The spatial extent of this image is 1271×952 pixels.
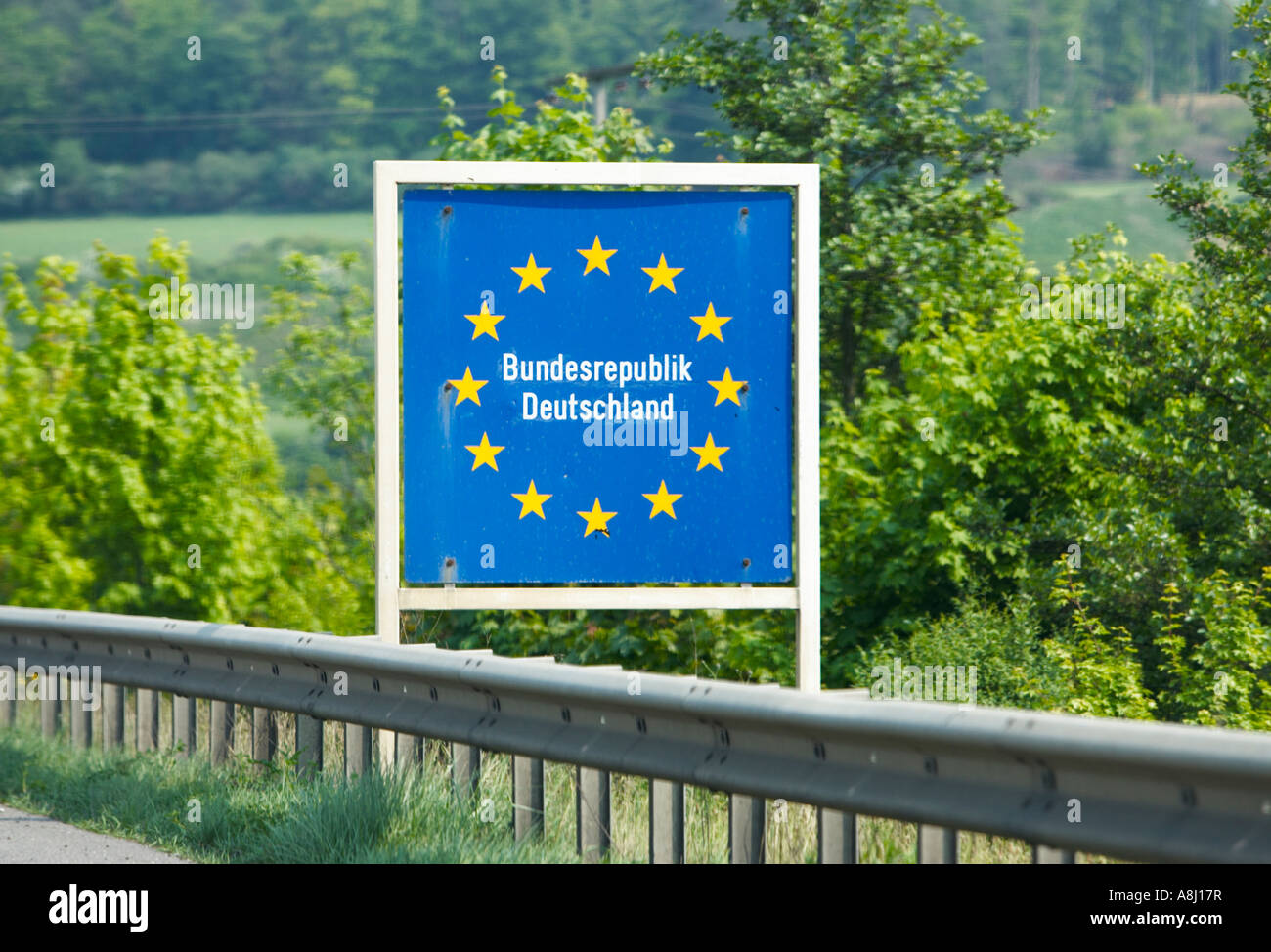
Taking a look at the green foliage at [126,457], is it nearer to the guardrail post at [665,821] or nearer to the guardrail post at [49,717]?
the guardrail post at [49,717]

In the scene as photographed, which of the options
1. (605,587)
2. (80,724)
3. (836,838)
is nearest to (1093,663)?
(605,587)

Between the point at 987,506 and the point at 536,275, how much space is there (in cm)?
396

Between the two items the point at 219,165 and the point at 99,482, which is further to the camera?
the point at 219,165

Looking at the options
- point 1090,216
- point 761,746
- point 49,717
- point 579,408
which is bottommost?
point 49,717

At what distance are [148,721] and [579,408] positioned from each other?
2.48 metres

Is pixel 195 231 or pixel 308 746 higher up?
pixel 195 231

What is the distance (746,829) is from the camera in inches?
194

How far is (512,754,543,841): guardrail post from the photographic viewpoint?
5473 millimetres

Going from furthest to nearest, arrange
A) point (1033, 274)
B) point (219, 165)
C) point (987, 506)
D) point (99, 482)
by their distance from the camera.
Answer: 1. point (219, 165)
2. point (99, 482)
3. point (1033, 274)
4. point (987, 506)

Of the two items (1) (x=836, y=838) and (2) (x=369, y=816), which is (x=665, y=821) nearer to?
(1) (x=836, y=838)

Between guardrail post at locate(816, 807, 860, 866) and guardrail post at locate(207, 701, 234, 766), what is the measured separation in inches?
123
